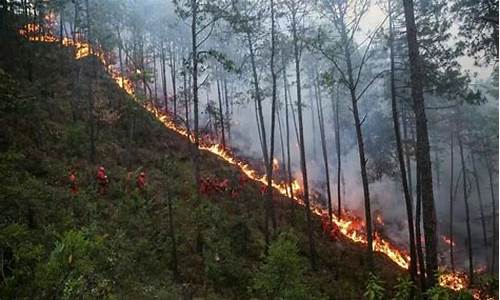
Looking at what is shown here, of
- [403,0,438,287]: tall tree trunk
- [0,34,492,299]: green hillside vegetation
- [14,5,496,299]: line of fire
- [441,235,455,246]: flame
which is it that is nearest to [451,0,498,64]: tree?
[403,0,438,287]: tall tree trunk

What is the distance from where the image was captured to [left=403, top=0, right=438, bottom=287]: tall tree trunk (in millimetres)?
9055

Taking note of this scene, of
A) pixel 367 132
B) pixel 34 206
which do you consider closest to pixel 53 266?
pixel 34 206

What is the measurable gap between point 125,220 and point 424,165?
40.0ft

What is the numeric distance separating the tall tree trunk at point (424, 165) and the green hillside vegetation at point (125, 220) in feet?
8.82

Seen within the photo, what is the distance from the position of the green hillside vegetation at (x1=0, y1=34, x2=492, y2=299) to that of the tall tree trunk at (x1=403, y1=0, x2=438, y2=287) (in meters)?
2.69

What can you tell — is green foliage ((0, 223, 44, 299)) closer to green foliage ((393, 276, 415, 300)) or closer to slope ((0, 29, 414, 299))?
slope ((0, 29, 414, 299))

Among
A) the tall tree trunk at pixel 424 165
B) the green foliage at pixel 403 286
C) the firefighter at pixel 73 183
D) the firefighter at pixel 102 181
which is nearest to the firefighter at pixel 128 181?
the firefighter at pixel 102 181

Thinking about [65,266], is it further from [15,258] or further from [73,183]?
[73,183]

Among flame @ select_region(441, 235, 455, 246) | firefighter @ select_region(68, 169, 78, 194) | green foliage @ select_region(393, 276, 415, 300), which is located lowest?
flame @ select_region(441, 235, 455, 246)

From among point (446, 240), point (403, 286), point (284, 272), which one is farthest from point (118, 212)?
point (446, 240)

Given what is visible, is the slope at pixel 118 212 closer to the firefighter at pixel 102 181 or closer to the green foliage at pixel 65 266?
the green foliage at pixel 65 266

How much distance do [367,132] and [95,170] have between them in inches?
1103

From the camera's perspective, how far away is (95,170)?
20828 millimetres

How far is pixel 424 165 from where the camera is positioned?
365 inches
